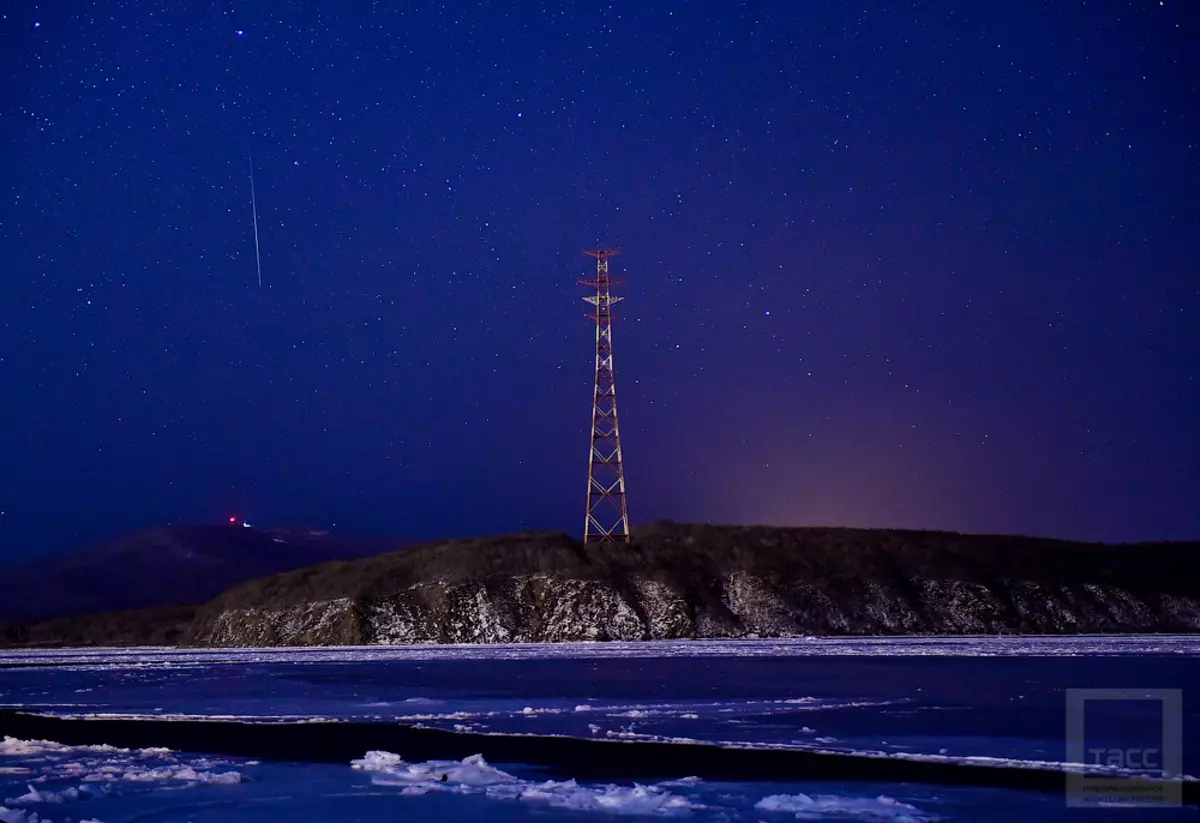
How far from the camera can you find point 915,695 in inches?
1134

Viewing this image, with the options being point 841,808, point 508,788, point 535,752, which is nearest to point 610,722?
point 535,752

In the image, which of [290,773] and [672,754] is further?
[672,754]

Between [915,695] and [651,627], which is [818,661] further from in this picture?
[651,627]

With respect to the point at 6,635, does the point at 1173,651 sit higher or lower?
higher

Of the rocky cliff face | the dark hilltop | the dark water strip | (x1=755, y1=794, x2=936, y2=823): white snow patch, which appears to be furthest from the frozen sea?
the dark hilltop

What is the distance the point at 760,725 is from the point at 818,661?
19.6 meters

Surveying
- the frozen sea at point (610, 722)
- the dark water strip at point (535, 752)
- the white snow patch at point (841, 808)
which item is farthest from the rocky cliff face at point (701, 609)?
the white snow patch at point (841, 808)

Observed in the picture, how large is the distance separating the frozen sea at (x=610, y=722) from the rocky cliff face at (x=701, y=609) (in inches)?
869

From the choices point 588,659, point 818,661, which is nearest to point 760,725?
point 818,661

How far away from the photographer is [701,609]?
7225 centimetres

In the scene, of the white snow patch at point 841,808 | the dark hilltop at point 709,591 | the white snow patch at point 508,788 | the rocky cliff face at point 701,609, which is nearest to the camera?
the white snow patch at point 841,808

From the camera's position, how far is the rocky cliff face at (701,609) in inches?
2803

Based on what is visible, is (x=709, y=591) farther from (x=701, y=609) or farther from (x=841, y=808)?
(x=841, y=808)

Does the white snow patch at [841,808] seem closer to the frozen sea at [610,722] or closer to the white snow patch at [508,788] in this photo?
the frozen sea at [610,722]
